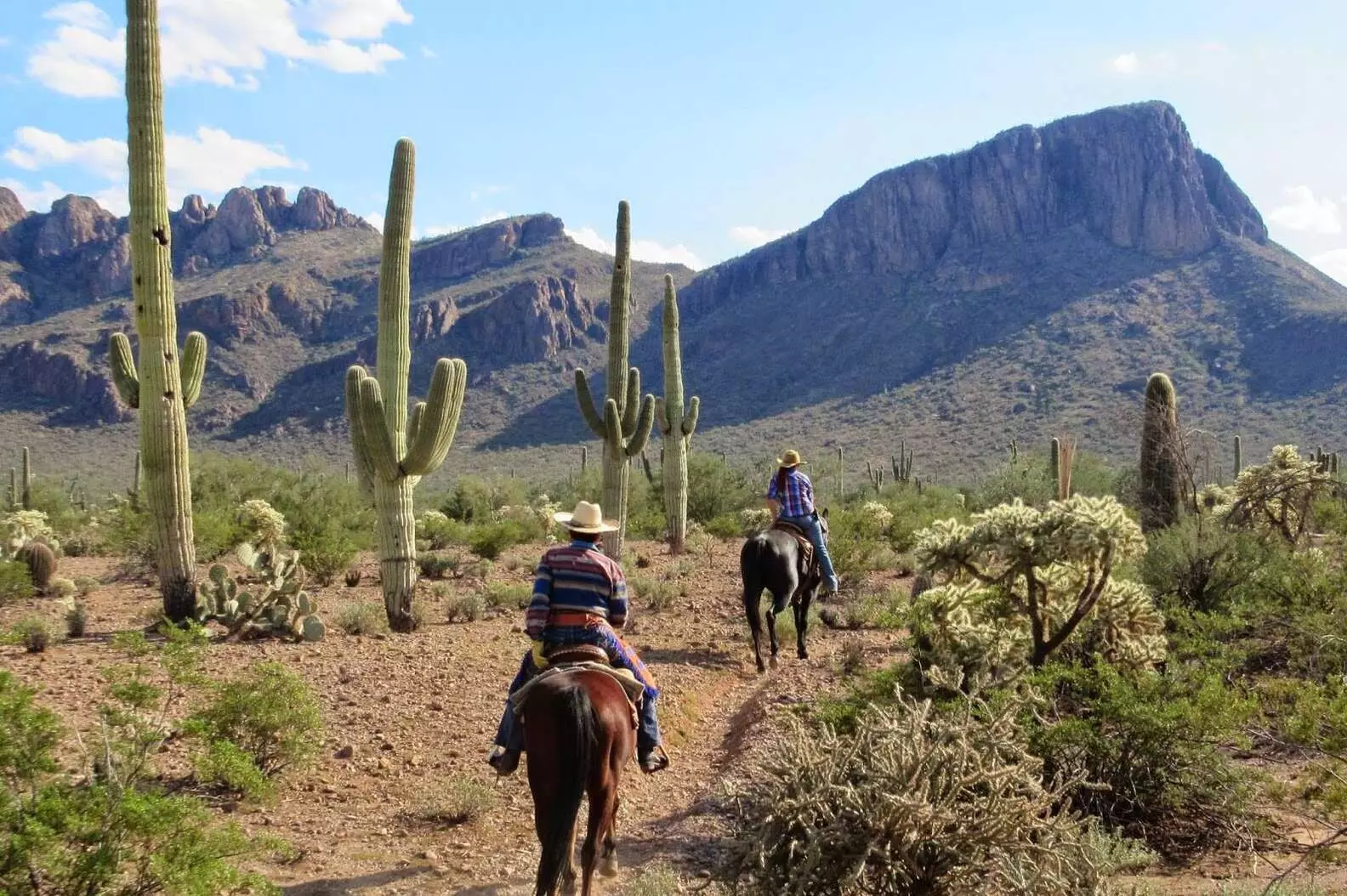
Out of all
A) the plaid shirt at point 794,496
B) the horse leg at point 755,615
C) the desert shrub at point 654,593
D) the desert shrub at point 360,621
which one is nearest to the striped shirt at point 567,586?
the horse leg at point 755,615

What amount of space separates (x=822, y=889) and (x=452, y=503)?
25.2 metres

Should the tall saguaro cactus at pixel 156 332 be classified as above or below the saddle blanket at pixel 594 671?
above

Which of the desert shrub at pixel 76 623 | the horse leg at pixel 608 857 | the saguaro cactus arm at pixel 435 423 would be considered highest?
the saguaro cactus arm at pixel 435 423

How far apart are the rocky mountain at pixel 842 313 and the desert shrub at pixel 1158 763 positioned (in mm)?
42627

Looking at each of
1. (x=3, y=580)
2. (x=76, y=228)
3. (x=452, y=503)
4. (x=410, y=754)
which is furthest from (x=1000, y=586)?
(x=76, y=228)

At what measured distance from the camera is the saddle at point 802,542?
460 inches

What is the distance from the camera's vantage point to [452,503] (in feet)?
94.4

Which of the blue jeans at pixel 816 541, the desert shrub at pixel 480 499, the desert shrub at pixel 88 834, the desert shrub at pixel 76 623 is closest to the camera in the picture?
the desert shrub at pixel 88 834

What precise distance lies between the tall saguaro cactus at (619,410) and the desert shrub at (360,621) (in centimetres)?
530

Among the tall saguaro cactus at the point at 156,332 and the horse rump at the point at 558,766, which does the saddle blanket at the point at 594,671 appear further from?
the tall saguaro cactus at the point at 156,332

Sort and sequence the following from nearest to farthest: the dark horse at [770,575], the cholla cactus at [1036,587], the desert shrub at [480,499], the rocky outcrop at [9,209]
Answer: the cholla cactus at [1036,587] < the dark horse at [770,575] < the desert shrub at [480,499] < the rocky outcrop at [9,209]

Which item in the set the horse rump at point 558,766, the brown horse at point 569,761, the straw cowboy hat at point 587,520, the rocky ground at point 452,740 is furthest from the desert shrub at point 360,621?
the horse rump at point 558,766

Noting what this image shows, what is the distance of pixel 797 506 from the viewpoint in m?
12.0

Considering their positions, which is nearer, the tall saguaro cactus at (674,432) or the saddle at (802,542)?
the saddle at (802,542)
